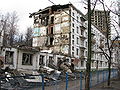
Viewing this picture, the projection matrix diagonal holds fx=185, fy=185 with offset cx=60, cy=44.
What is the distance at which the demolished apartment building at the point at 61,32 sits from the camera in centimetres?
4616

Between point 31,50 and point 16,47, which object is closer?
point 16,47

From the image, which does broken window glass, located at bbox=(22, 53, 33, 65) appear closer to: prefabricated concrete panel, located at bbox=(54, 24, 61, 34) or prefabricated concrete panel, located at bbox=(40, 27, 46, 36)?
prefabricated concrete panel, located at bbox=(54, 24, 61, 34)

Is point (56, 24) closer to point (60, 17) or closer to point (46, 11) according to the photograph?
point (60, 17)

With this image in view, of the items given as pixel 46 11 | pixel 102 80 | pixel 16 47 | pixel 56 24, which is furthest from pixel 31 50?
pixel 46 11

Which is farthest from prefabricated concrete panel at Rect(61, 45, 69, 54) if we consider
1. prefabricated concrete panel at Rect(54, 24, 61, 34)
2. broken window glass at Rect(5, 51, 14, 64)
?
broken window glass at Rect(5, 51, 14, 64)

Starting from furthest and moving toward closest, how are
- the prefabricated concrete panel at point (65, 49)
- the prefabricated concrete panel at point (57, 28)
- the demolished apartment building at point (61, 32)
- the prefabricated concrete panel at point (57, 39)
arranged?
1. the prefabricated concrete panel at point (57, 28)
2. the prefabricated concrete panel at point (57, 39)
3. the demolished apartment building at point (61, 32)
4. the prefabricated concrete panel at point (65, 49)

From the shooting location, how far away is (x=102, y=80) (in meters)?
22.0

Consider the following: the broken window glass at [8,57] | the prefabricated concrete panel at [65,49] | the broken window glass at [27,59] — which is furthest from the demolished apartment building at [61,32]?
the broken window glass at [8,57]

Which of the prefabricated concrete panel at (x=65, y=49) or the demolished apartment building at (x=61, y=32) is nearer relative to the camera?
the prefabricated concrete panel at (x=65, y=49)

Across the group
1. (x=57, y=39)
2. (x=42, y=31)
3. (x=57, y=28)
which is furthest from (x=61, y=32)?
(x=42, y=31)

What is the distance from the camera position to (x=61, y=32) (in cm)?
4766

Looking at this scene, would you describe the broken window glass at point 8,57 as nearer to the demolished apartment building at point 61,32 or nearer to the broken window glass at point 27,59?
the broken window glass at point 27,59

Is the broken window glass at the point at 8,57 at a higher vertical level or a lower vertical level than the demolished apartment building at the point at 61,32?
lower

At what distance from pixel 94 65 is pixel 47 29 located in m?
21.6
